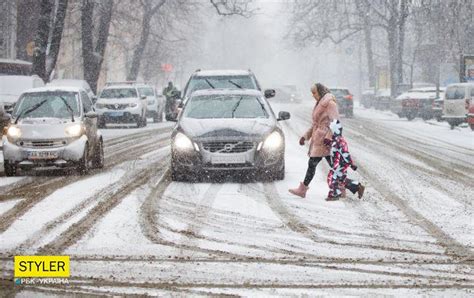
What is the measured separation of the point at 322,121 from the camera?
41.1 feet

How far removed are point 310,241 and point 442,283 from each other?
212cm

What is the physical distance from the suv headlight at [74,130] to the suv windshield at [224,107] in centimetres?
187

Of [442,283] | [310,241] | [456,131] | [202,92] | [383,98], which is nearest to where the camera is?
[442,283]

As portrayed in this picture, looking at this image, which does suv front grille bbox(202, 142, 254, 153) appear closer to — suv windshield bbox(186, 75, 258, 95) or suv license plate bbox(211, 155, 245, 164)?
suv license plate bbox(211, 155, 245, 164)

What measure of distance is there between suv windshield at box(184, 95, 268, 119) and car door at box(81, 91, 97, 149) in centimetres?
189

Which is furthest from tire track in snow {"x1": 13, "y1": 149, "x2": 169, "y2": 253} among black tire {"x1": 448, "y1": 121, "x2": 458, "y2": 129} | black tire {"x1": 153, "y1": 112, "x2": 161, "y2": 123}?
black tire {"x1": 153, "y1": 112, "x2": 161, "y2": 123}

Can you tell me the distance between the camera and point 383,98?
62594 mm

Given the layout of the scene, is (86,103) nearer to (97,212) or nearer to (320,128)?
(320,128)

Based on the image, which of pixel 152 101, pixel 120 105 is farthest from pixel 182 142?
pixel 152 101

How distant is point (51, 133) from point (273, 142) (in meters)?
3.96

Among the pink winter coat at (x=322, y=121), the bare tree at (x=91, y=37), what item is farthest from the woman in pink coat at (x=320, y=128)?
the bare tree at (x=91, y=37)

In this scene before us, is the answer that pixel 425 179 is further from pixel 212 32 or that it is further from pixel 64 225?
pixel 212 32

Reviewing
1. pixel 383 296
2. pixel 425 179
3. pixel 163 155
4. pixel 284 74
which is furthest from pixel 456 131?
pixel 284 74

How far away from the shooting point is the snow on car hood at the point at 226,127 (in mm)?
14352
